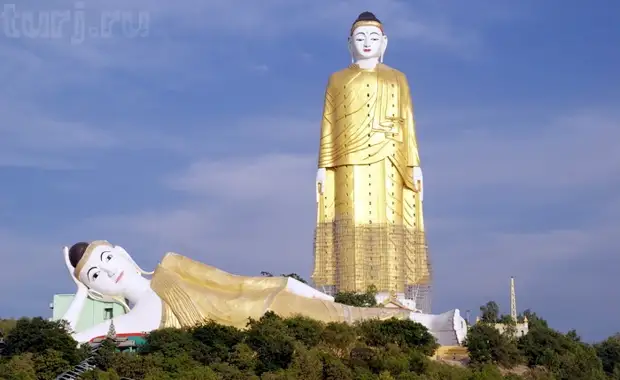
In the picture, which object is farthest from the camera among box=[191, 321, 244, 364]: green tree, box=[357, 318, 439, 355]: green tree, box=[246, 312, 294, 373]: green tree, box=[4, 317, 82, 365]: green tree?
box=[357, 318, 439, 355]: green tree

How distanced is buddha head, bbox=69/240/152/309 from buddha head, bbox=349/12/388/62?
11505mm

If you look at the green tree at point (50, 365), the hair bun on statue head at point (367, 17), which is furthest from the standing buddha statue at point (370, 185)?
the green tree at point (50, 365)

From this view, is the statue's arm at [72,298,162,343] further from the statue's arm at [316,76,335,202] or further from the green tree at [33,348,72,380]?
the statue's arm at [316,76,335,202]

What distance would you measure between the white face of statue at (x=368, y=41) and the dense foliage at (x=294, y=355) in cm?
1102

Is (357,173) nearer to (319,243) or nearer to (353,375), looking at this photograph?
(319,243)

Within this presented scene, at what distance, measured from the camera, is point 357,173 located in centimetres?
3394

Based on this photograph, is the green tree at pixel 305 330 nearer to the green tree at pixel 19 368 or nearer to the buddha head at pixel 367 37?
the green tree at pixel 19 368

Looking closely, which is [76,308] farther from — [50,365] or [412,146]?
[412,146]

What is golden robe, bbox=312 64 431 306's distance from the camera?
33.6 metres

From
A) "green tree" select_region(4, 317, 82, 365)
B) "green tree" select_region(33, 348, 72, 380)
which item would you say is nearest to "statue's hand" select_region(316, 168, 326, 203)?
"green tree" select_region(4, 317, 82, 365)

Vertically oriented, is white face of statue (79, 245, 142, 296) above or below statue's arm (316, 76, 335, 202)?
below

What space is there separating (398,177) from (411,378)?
12594mm

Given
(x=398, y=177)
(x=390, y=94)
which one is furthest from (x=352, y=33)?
(x=398, y=177)

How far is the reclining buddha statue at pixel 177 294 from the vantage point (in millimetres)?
25703
